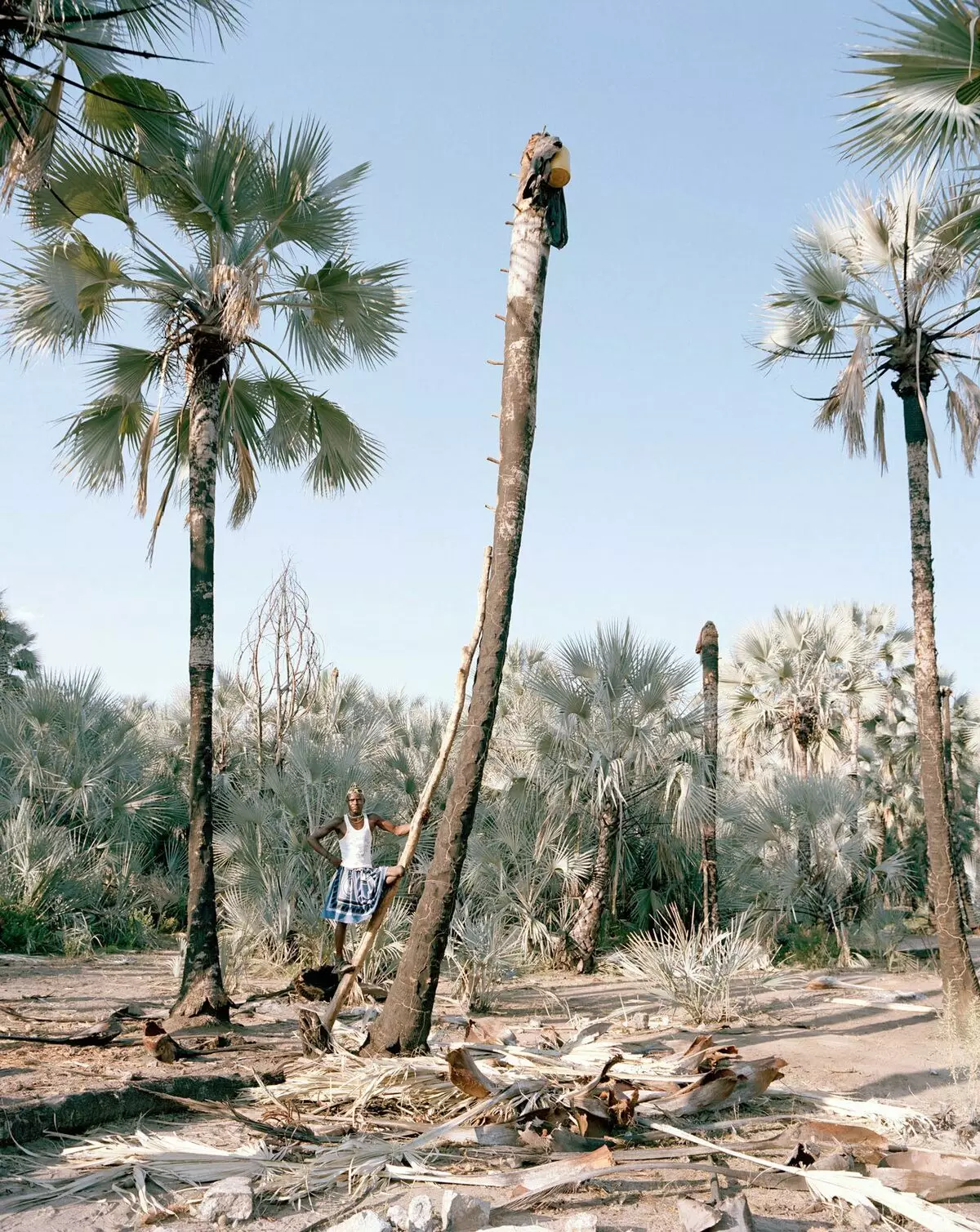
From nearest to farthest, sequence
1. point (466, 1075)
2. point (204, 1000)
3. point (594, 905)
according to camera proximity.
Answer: point (466, 1075), point (204, 1000), point (594, 905)

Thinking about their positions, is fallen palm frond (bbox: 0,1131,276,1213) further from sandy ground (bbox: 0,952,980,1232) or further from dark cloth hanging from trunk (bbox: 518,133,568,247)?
dark cloth hanging from trunk (bbox: 518,133,568,247)

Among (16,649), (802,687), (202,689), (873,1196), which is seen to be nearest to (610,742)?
(202,689)

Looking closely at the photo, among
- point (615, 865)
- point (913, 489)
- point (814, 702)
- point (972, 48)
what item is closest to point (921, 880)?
point (814, 702)

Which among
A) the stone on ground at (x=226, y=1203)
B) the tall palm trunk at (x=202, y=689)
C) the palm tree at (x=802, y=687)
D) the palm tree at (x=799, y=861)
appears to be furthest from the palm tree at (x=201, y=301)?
the palm tree at (x=802, y=687)

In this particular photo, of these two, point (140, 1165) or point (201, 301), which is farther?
point (201, 301)

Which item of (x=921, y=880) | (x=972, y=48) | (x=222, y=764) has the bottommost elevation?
(x=921, y=880)

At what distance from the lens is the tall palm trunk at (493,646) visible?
654 cm

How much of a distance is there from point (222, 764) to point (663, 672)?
8.17 m

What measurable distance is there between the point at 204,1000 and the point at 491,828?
6341 millimetres

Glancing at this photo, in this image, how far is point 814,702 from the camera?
21.8 metres

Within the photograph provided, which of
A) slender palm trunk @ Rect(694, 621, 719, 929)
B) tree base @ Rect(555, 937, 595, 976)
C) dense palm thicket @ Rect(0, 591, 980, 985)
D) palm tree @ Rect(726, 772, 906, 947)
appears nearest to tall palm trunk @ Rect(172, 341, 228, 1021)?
dense palm thicket @ Rect(0, 591, 980, 985)

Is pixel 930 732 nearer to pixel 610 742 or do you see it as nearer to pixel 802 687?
pixel 610 742

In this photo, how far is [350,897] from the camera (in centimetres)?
938

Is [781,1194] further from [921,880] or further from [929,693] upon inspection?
[921,880]
